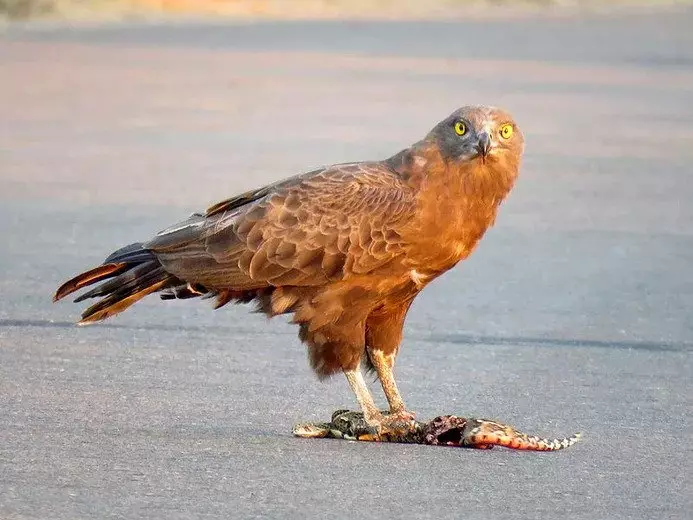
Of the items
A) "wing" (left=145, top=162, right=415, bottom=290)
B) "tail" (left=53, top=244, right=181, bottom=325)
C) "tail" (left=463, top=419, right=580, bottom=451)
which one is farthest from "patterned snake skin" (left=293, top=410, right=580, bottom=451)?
"tail" (left=53, top=244, right=181, bottom=325)

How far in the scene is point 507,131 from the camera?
7.97 metres

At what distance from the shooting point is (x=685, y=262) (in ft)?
41.8

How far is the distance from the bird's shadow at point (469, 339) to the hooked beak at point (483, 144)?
2.46 metres

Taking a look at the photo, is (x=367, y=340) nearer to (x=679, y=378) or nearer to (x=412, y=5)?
(x=679, y=378)

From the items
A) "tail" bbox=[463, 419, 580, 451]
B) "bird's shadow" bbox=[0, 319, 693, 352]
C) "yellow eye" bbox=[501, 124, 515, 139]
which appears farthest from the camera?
"bird's shadow" bbox=[0, 319, 693, 352]

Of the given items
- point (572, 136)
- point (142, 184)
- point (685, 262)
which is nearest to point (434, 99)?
point (572, 136)

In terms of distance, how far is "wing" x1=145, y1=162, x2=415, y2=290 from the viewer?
7832 millimetres

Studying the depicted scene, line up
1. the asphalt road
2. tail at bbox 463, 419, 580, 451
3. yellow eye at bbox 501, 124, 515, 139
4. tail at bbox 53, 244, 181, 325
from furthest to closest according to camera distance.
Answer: tail at bbox 53, 244, 181, 325 < yellow eye at bbox 501, 124, 515, 139 < tail at bbox 463, 419, 580, 451 < the asphalt road

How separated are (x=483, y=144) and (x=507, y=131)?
0.74 ft

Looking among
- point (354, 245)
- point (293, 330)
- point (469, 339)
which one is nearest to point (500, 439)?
point (354, 245)

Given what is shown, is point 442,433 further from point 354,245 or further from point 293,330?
point 293,330

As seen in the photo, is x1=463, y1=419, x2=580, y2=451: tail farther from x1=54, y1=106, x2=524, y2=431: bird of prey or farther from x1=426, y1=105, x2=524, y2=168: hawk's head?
x1=426, y1=105, x2=524, y2=168: hawk's head

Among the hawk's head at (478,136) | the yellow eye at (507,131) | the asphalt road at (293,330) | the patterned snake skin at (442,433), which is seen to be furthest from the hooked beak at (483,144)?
the asphalt road at (293,330)

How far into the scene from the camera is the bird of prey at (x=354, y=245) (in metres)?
7.83
